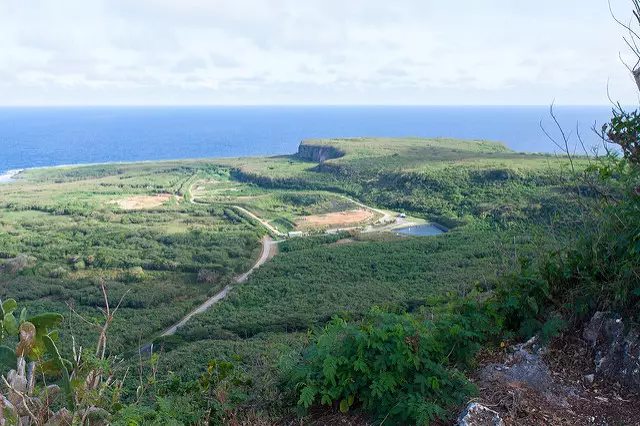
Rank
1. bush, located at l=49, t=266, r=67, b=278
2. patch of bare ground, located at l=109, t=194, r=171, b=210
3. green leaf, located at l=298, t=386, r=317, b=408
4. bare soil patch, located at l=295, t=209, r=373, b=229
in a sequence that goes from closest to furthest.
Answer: green leaf, located at l=298, t=386, r=317, b=408, bush, located at l=49, t=266, r=67, b=278, bare soil patch, located at l=295, t=209, r=373, b=229, patch of bare ground, located at l=109, t=194, r=171, b=210

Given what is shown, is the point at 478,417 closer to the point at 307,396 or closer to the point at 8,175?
the point at 307,396

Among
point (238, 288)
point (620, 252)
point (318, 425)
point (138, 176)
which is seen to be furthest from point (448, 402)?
point (138, 176)

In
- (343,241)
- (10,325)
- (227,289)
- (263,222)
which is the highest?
(10,325)

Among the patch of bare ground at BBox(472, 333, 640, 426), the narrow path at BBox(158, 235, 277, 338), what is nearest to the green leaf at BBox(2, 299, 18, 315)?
the patch of bare ground at BBox(472, 333, 640, 426)

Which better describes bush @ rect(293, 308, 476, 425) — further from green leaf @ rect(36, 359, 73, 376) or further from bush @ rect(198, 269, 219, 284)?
bush @ rect(198, 269, 219, 284)

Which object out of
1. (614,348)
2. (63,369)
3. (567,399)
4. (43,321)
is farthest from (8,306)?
(614,348)

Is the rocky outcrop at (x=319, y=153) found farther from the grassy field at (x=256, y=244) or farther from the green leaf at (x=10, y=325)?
the green leaf at (x=10, y=325)

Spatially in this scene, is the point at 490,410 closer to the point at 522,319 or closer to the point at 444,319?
the point at 444,319
